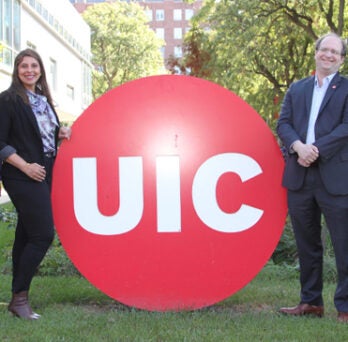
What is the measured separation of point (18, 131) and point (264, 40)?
12.4 metres

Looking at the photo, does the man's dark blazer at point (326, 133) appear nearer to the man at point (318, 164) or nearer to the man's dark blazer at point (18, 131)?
the man at point (318, 164)

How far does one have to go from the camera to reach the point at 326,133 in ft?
11.3

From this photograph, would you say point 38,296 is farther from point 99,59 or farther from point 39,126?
point 99,59

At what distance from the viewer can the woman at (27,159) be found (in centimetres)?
353

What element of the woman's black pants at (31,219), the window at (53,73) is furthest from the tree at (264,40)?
the window at (53,73)

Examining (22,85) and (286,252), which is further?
(286,252)

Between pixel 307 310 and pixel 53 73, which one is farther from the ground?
pixel 53 73

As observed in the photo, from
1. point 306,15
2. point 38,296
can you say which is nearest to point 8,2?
point 306,15

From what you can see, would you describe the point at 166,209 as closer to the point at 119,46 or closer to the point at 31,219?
the point at 31,219

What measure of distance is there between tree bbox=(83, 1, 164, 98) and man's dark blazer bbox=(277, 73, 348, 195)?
1549 inches

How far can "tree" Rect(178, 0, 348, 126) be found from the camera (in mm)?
13852

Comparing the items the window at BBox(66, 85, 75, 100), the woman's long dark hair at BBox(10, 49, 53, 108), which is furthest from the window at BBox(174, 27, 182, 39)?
the woman's long dark hair at BBox(10, 49, 53, 108)

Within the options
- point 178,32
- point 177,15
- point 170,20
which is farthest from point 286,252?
point 170,20

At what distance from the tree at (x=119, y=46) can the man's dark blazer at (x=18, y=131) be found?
3926 cm
